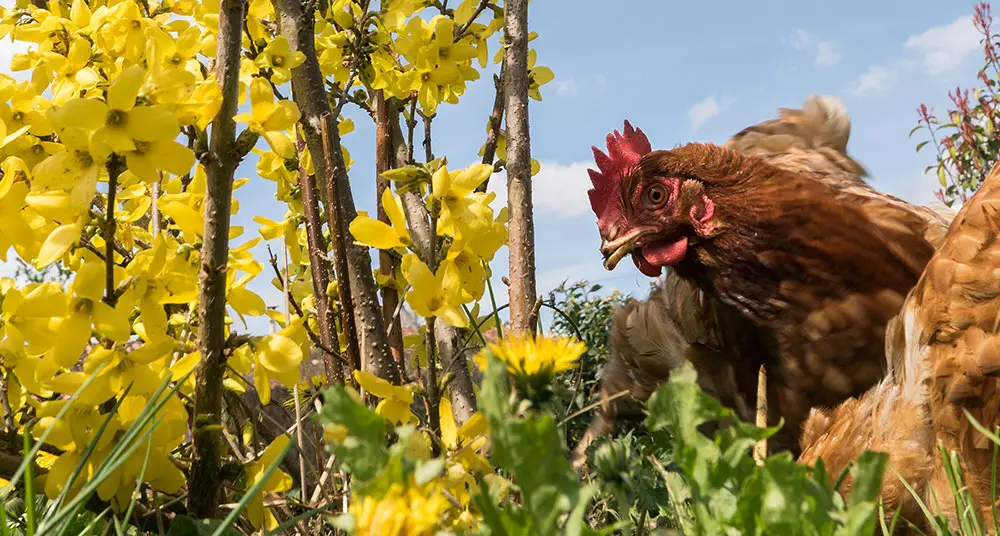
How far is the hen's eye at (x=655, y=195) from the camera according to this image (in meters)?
2.33

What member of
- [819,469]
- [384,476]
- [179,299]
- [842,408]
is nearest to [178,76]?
[179,299]

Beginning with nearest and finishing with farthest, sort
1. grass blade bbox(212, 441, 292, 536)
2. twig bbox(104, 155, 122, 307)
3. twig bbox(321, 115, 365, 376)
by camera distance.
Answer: grass blade bbox(212, 441, 292, 536) → twig bbox(104, 155, 122, 307) → twig bbox(321, 115, 365, 376)

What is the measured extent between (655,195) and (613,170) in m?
0.28

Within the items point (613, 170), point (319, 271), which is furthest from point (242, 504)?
point (613, 170)

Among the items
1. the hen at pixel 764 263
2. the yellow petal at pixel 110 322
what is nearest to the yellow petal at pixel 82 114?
the yellow petal at pixel 110 322

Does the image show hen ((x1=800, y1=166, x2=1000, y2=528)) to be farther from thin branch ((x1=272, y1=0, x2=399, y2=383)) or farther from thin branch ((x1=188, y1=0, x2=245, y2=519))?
thin branch ((x1=188, y1=0, x2=245, y2=519))

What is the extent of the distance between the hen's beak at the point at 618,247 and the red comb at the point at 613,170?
0.05 meters

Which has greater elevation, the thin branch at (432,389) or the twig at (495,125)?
the twig at (495,125)

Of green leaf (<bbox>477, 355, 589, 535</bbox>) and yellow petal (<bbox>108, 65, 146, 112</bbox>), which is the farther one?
yellow petal (<bbox>108, 65, 146, 112</bbox>)

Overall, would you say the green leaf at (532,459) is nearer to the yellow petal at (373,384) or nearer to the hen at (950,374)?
the yellow petal at (373,384)

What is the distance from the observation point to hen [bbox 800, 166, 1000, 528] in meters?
1.39

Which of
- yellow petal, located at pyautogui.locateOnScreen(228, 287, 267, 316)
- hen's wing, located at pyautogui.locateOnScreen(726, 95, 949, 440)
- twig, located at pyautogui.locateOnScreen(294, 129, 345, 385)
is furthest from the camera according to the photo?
hen's wing, located at pyautogui.locateOnScreen(726, 95, 949, 440)

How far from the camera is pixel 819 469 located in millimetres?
800

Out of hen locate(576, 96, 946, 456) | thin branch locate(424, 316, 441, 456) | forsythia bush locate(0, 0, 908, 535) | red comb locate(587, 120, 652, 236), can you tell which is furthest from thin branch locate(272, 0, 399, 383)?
red comb locate(587, 120, 652, 236)
